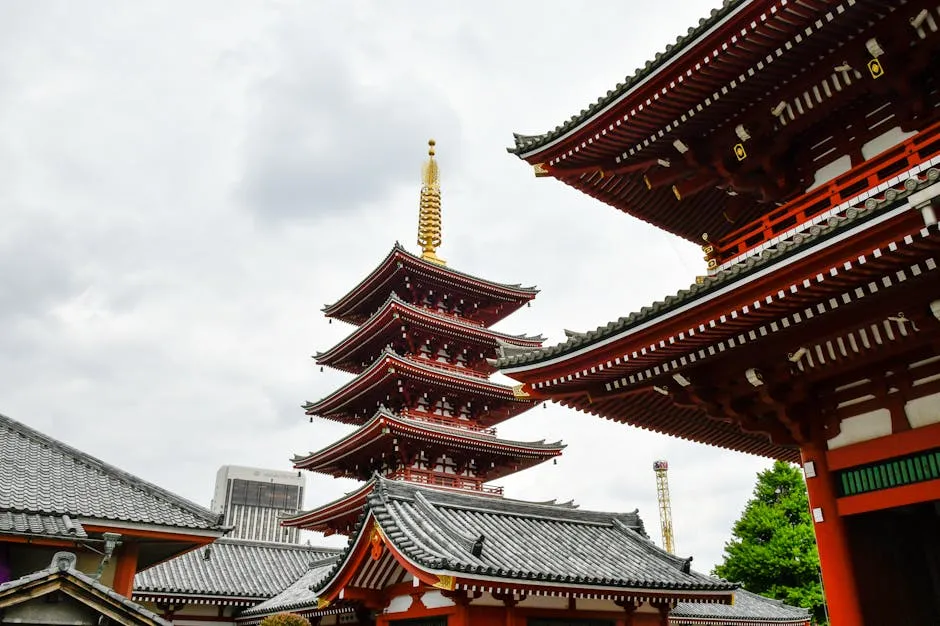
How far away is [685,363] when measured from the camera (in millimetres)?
9734

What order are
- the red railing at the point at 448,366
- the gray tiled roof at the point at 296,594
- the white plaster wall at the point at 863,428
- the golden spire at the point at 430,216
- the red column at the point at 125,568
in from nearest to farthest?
1. the white plaster wall at the point at 863,428
2. the red column at the point at 125,568
3. the gray tiled roof at the point at 296,594
4. the red railing at the point at 448,366
5. the golden spire at the point at 430,216

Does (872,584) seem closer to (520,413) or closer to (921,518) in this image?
(921,518)

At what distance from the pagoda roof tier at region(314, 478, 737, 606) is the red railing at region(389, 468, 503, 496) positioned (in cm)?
1003

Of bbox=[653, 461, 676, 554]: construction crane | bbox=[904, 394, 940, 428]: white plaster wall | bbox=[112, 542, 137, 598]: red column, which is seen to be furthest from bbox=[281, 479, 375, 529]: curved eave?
bbox=[653, 461, 676, 554]: construction crane

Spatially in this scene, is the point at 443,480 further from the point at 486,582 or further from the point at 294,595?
the point at 486,582

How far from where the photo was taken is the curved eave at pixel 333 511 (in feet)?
89.5

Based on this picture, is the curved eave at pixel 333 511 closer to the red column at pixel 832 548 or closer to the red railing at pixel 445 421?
the red railing at pixel 445 421

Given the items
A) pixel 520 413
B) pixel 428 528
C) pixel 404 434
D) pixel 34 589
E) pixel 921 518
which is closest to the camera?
pixel 34 589

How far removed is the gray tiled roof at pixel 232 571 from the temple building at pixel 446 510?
135 cm

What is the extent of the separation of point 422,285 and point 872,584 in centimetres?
2433

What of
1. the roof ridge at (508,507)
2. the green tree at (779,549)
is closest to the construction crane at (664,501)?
the green tree at (779,549)

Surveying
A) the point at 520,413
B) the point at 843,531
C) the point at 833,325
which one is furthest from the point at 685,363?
the point at 520,413

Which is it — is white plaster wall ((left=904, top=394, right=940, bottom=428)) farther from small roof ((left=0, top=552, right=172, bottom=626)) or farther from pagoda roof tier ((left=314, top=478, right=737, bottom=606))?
small roof ((left=0, top=552, right=172, bottom=626))

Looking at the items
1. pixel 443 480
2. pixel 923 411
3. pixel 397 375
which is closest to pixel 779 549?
pixel 443 480
